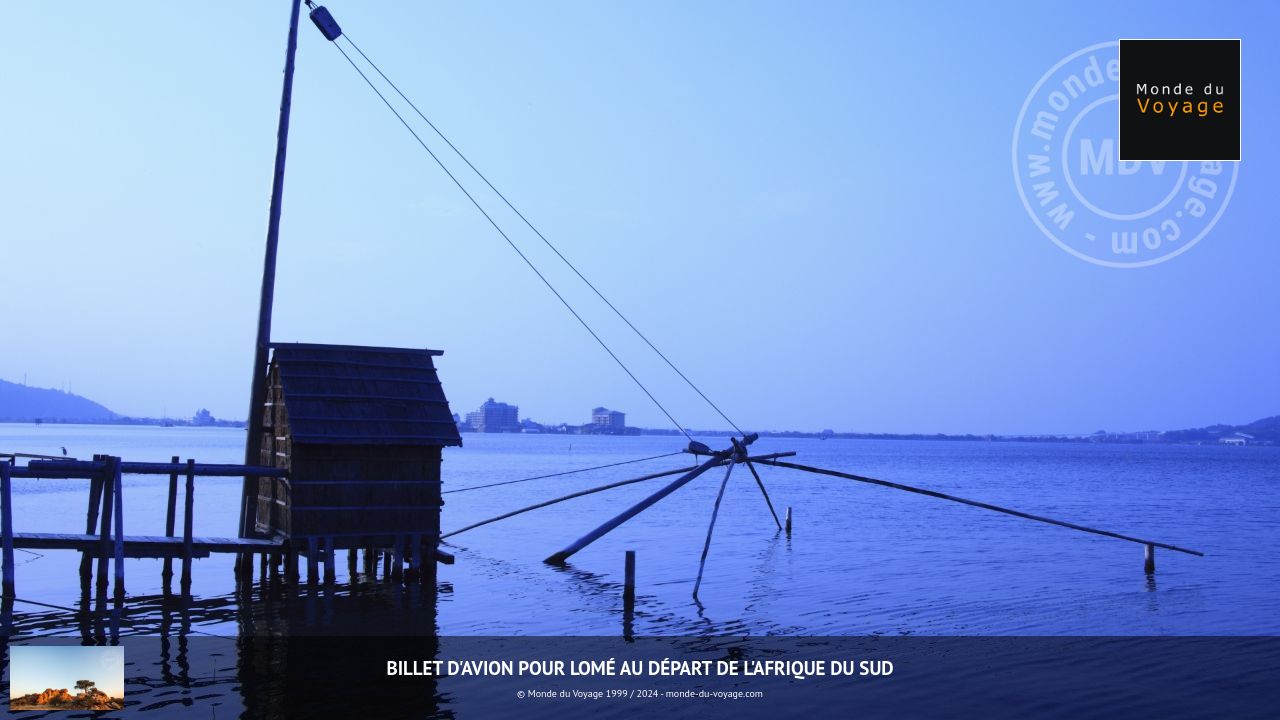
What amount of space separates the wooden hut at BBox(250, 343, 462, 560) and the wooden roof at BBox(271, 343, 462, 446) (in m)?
0.03

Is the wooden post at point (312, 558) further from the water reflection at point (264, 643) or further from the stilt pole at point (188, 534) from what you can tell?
the stilt pole at point (188, 534)

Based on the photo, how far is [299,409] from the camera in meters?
25.8

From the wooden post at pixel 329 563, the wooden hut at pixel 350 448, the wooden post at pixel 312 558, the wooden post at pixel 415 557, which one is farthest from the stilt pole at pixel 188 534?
the wooden post at pixel 415 557

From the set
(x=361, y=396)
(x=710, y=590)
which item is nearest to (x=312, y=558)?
(x=361, y=396)

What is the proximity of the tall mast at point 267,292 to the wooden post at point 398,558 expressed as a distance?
12.5 feet

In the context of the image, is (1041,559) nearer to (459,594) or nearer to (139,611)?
(459,594)

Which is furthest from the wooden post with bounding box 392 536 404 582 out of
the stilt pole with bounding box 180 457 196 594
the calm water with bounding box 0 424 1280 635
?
the stilt pole with bounding box 180 457 196 594

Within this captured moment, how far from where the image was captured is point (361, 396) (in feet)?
88.0

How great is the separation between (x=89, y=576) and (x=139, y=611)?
3339 millimetres

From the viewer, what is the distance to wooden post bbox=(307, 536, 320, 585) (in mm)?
25656

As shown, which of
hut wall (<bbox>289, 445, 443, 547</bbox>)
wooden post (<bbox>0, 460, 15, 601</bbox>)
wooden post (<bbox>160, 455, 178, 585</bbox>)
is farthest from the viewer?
wooden post (<bbox>160, 455, 178, 585</bbox>)

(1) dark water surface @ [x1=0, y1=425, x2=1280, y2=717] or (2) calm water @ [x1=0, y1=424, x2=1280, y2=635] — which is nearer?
(1) dark water surface @ [x1=0, y1=425, x2=1280, y2=717]

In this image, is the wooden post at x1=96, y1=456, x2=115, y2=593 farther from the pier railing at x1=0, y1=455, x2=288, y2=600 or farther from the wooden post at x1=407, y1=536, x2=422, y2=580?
the wooden post at x1=407, y1=536, x2=422, y2=580

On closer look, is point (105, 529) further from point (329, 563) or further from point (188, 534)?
point (329, 563)
